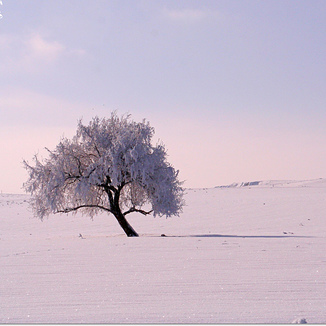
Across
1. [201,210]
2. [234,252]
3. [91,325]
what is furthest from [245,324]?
[201,210]

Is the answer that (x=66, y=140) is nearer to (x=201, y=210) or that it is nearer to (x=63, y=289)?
(x=63, y=289)

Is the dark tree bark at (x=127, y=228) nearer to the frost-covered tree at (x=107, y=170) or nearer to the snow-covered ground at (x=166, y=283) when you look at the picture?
the frost-covered tree at (x=107, y=170)

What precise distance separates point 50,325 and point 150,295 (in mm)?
1749

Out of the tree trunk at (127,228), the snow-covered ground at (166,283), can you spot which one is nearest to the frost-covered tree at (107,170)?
the tree trunk at (127,228)

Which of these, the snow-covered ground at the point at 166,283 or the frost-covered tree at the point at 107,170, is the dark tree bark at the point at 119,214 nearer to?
the frost-covered tree at the point at 107,170

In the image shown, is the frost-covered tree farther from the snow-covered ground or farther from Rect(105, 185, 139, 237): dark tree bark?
the snow-covered ground

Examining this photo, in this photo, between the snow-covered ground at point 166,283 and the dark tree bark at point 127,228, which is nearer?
the snow-covered ground at point 166,283

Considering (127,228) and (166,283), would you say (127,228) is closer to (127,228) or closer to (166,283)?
(127,228)

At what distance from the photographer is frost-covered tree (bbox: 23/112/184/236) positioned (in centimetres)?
1827

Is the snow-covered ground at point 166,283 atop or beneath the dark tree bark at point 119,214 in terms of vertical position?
beneath

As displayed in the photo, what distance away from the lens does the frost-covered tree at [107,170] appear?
18266 mm

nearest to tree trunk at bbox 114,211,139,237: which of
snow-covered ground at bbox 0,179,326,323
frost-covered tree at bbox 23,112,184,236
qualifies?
frost-covered tree at bbox 23,112,184,236

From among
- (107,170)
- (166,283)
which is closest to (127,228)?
(107,170)

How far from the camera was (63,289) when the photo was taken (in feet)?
23.7
